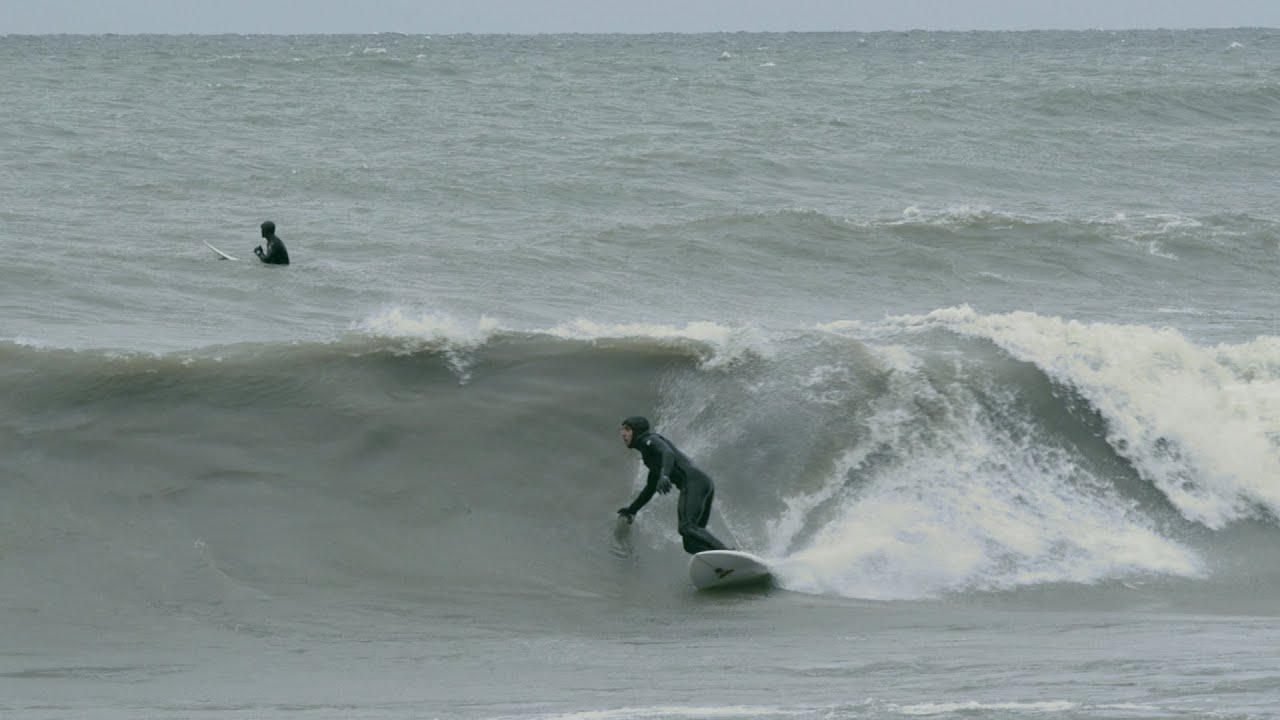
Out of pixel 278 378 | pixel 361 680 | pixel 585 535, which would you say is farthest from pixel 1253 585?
pixel 278 378

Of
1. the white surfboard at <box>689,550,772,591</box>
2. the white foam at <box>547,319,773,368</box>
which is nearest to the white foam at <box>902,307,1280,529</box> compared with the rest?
the white foam at <box>547,319,773,368</box>

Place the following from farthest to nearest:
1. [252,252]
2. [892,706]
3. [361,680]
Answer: [252,252] → [361,680] → [892,706]

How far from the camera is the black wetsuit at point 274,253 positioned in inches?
777

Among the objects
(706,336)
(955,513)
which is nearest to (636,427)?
(955,513)

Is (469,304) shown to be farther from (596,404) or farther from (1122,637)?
(1122,637)

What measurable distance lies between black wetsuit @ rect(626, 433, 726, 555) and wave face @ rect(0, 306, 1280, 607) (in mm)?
595

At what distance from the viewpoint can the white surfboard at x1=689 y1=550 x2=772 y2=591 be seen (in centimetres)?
1009

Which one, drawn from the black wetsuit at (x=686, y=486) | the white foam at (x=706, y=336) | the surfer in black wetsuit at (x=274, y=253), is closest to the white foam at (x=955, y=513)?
the black wetsuit at (x=686, y=486)

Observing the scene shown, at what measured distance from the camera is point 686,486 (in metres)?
10.7

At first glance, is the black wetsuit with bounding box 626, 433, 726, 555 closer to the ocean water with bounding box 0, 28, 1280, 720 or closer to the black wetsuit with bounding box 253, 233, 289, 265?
the ocean water with bounding box 0, 28, 1280, 720

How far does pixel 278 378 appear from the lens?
12812 mm

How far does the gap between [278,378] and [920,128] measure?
27.5m

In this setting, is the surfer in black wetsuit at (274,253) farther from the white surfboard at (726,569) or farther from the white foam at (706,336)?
the white surfboard at (726,569)

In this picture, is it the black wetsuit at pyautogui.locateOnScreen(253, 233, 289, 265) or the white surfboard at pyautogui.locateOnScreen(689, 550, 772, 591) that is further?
the black wetsuit at pyautogui.locateOnScreen(253, 233, 289, 265)
